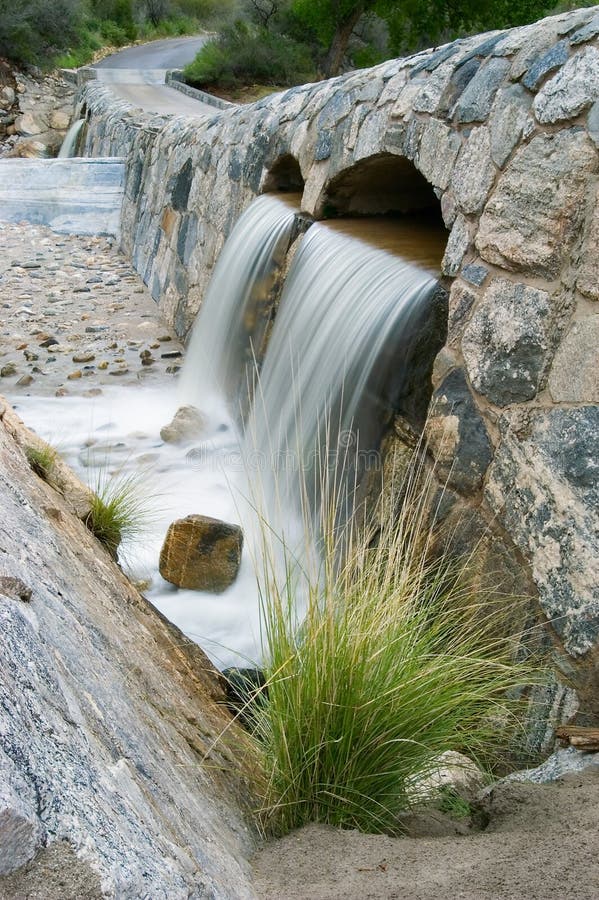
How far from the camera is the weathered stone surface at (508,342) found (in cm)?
269

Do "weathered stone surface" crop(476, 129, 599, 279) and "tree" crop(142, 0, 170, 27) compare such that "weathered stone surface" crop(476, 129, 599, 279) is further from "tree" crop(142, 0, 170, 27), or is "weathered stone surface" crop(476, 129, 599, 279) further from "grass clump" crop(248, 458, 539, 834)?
"tree" crop(142, 0, 170, 27)

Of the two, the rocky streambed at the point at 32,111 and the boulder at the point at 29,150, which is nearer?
the boulder at the point at 29,150

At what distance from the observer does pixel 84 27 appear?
30.4 meters

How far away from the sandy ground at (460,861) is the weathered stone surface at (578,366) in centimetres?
112

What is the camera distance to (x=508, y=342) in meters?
2.82

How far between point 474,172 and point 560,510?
4.75 ft

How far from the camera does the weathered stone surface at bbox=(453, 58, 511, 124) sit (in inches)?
124

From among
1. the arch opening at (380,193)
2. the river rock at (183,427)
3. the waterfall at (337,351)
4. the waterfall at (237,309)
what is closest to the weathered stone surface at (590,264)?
the waterfall at (337,351)

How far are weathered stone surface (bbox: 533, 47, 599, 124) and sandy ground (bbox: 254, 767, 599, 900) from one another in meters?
1.99

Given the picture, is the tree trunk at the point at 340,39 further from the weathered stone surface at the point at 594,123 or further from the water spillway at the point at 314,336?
the weathered stone surface at the point at 594,123

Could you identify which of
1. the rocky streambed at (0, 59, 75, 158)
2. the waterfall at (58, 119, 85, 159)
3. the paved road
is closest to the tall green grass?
the paved road

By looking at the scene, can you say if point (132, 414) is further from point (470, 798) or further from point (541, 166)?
point (470, 798)

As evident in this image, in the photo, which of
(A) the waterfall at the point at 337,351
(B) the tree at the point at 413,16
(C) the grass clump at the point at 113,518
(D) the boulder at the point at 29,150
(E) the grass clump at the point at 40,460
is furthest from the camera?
(B) the tree at the point at 413,16

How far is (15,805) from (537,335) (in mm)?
2181
